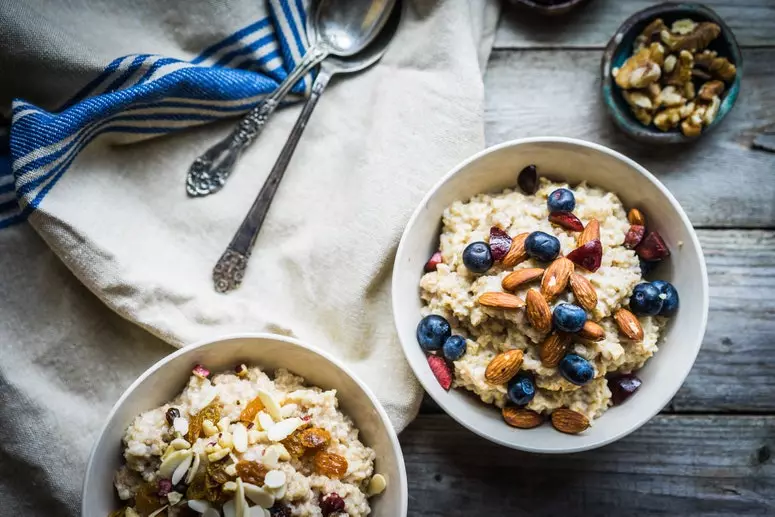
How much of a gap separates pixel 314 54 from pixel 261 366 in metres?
0.84

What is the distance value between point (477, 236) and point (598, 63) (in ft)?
2.31

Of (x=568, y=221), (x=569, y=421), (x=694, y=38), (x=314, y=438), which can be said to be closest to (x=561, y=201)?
(x=568, y=221)

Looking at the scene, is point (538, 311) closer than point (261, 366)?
Yes

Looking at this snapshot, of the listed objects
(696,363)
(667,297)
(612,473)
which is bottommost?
(612,473)

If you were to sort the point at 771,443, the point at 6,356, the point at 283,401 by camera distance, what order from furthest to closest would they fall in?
the point at 771,443 → the point at 6,356 → the point at 283,401

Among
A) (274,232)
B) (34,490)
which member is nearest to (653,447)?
(274,232)

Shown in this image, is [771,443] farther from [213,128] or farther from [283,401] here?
[213,128]

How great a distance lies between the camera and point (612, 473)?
195 centimetres

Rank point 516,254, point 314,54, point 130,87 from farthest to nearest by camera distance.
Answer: point 314,54 < point 130,87 < point 516,254

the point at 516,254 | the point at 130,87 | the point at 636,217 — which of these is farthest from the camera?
the point at 130,87

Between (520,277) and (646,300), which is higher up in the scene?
(520,277)

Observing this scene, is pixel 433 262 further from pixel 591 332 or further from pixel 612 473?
pixel 612 473

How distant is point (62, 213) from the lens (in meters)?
1.79

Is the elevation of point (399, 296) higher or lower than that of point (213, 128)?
lower
